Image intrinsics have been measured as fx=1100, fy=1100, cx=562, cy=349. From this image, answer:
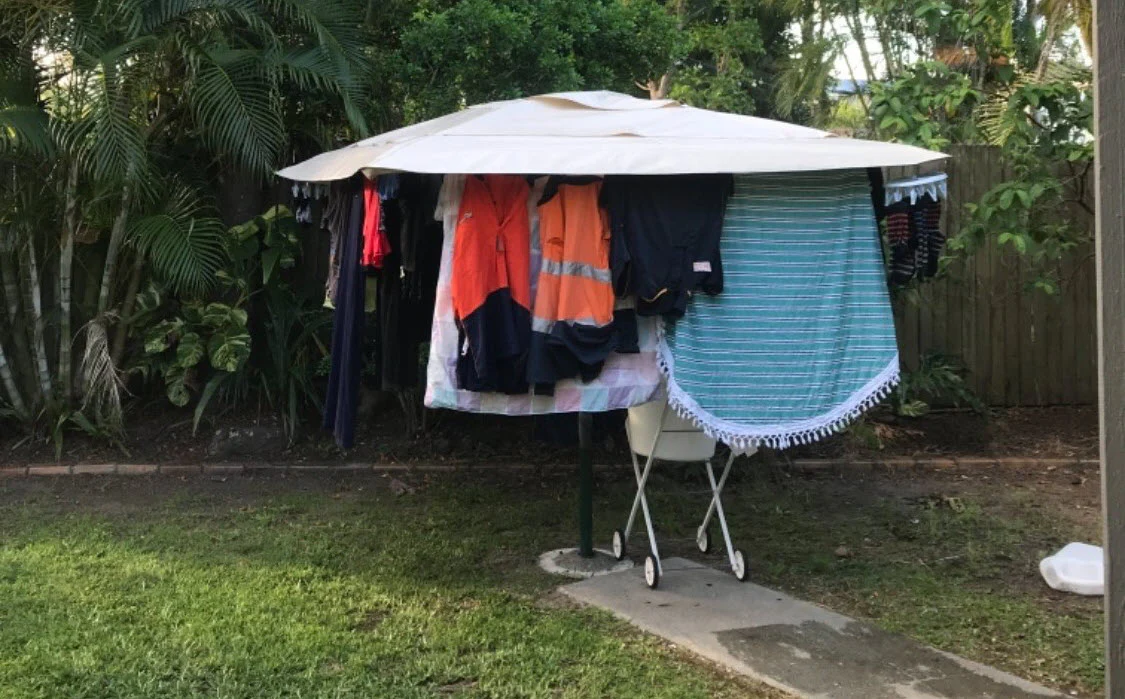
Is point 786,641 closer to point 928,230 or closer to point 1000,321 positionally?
point 928,230

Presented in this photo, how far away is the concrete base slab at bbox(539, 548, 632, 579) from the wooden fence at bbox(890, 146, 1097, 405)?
12.5 feet

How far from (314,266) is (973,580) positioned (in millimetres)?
5012

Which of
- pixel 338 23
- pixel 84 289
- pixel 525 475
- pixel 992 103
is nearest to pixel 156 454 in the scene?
pixel 84 289

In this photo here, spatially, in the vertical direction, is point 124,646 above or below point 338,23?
below

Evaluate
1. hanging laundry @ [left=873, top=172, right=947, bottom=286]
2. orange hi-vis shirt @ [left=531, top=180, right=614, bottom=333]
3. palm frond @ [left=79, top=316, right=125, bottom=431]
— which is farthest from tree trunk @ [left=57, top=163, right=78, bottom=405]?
hanging laundry @ [left=873, top=172, right=947, bottom=286]

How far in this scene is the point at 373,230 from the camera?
4.68 metres

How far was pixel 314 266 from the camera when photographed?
315 inches

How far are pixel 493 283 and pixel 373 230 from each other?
676 mm

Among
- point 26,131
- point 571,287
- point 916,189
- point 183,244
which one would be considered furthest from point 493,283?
point 26,131

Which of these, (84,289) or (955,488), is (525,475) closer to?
(955,488)

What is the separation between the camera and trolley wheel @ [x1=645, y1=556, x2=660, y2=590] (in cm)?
475

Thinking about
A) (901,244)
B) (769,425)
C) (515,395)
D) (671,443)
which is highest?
(901,244)

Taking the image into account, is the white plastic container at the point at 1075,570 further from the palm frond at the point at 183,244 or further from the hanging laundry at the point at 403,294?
the palm frond at the point at 183,244

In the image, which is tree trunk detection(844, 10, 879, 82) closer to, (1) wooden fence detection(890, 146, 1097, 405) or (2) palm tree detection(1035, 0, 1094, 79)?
(1) wooden fence detection(890, 146, 1097, 405)
